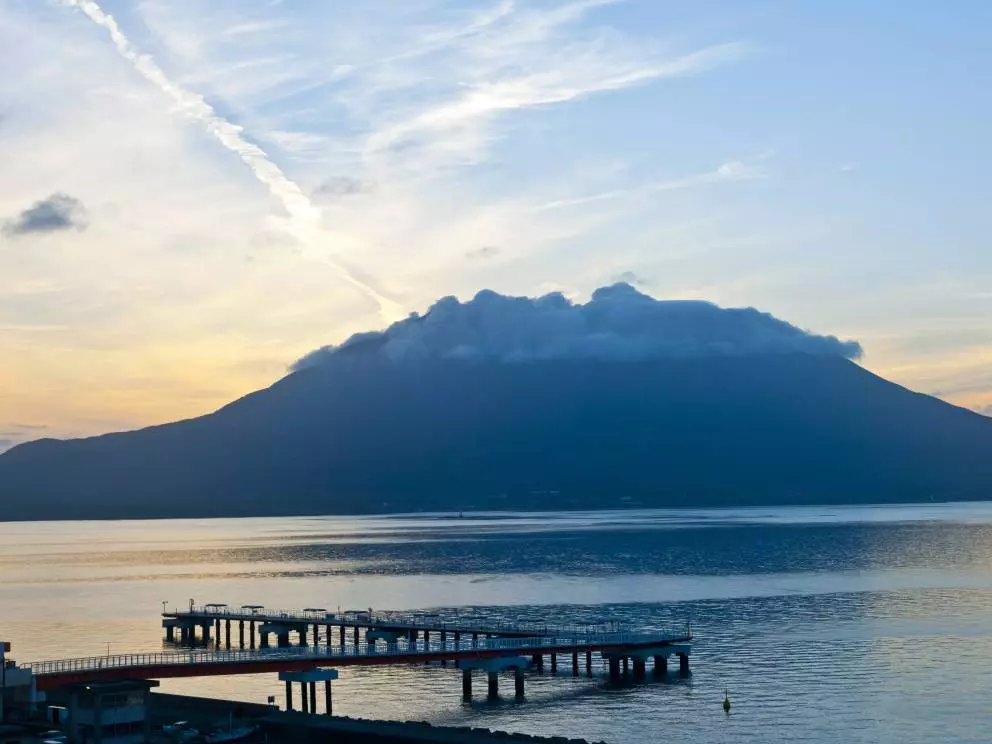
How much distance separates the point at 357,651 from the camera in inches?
2808

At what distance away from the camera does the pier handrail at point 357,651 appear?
67062 mm

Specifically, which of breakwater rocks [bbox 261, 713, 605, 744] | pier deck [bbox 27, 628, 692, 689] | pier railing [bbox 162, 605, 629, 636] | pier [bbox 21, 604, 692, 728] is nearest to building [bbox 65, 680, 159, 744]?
pier [bbox 21, 604, 692, 728]

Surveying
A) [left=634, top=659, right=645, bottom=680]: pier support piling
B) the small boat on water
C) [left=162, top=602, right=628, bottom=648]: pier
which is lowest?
[left=634, top=659, right=645, bottom=680]: pier support piling

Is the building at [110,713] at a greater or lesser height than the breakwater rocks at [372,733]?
greater

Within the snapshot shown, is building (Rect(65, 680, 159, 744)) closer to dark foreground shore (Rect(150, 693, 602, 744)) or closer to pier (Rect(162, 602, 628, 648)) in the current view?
dark foreground shore (Rect(150, 693, 602, 744))

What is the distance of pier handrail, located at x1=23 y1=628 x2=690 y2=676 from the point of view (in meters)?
67.1

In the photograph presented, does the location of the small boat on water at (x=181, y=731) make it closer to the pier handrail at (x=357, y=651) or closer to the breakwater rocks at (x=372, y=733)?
the breakwater rocks at (x=372, y=733)

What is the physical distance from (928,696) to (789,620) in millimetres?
35533

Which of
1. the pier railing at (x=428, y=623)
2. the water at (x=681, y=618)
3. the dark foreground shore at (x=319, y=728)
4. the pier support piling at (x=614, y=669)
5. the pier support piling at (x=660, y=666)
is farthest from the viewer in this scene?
the pier railing at (x=428, y=623)

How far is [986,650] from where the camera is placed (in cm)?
8831

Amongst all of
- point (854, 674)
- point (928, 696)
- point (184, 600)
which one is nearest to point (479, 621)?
point (854, 674)

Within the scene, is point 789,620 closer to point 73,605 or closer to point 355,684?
point 355,684

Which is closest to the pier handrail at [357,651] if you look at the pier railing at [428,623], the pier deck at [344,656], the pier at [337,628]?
the pier deck at [344,656]

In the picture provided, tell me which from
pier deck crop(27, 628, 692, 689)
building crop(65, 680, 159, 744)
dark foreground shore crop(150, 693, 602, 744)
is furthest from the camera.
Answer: pier deck crop(27, 628, 692, 689)
